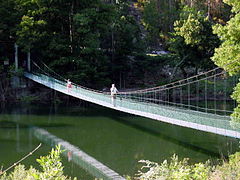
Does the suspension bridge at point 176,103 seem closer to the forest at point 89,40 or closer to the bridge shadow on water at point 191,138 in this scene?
the bridge shadow on water at point 191,138

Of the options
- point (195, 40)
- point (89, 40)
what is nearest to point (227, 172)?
point (195, 40)

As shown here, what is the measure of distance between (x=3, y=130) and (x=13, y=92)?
537 centimetres

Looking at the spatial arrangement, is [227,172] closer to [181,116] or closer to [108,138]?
[181,116]

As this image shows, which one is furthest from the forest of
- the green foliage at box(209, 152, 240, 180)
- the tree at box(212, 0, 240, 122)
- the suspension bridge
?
the green foliage at box(209, 152, 240, 180)

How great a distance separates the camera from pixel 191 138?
9.91 metres

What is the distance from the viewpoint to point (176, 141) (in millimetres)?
9648

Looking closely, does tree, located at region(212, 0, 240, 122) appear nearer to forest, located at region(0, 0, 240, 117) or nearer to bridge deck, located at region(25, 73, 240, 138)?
bridge deck, located at region(25, 73, 240, 138)

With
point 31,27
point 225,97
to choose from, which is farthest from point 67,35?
point 225,97

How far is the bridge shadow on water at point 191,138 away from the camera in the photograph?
28.7 ft

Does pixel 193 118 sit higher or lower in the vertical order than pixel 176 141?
higher

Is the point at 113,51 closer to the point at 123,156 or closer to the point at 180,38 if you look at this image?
the point at 180,38

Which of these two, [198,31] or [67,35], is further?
[67,35]

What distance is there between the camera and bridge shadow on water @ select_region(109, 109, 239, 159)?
344 inches

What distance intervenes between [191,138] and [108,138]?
7.83 feet
